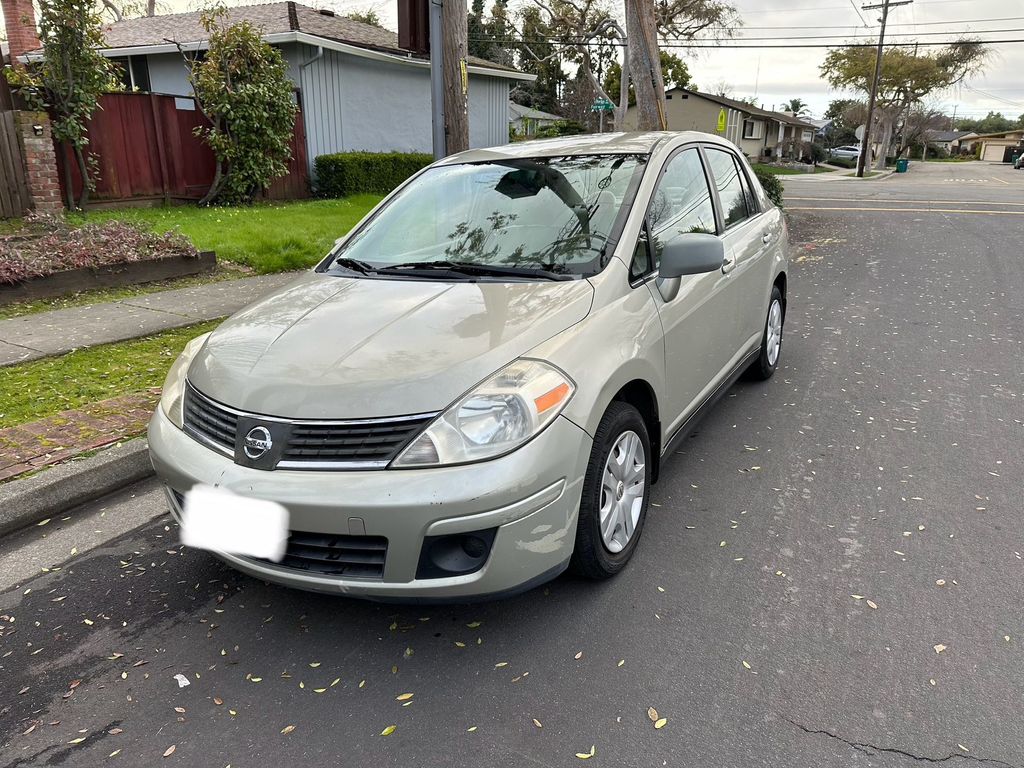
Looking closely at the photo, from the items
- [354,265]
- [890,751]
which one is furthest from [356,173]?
[890,751]

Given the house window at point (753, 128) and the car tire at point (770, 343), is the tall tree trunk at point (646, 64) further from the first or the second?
the house window at point (753, 128)

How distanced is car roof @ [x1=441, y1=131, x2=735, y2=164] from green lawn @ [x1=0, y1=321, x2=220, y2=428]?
2.71 meters

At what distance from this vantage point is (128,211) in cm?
1290

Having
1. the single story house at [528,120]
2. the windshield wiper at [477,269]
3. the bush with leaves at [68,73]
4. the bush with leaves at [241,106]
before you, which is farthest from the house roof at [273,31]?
the single story house at [528,120]

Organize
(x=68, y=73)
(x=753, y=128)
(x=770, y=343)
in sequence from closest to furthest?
(x=770, y=343), (x=68, y=73), (x=753, y=128)

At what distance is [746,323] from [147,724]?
3.79 meters

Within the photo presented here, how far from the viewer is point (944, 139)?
112 m

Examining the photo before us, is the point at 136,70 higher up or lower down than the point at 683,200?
higher up

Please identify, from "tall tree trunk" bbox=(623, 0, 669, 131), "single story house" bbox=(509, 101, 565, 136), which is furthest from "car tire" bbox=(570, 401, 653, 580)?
"single story house" bbox=(509, 101, 565, 136)

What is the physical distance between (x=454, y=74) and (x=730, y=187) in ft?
11.1

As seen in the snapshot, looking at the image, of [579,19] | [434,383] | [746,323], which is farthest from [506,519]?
[579,19]

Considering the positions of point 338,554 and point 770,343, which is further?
point 770,343

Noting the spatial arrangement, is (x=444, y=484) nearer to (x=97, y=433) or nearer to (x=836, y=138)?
(x=97, y=433)

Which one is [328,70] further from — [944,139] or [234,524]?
[944,139]
